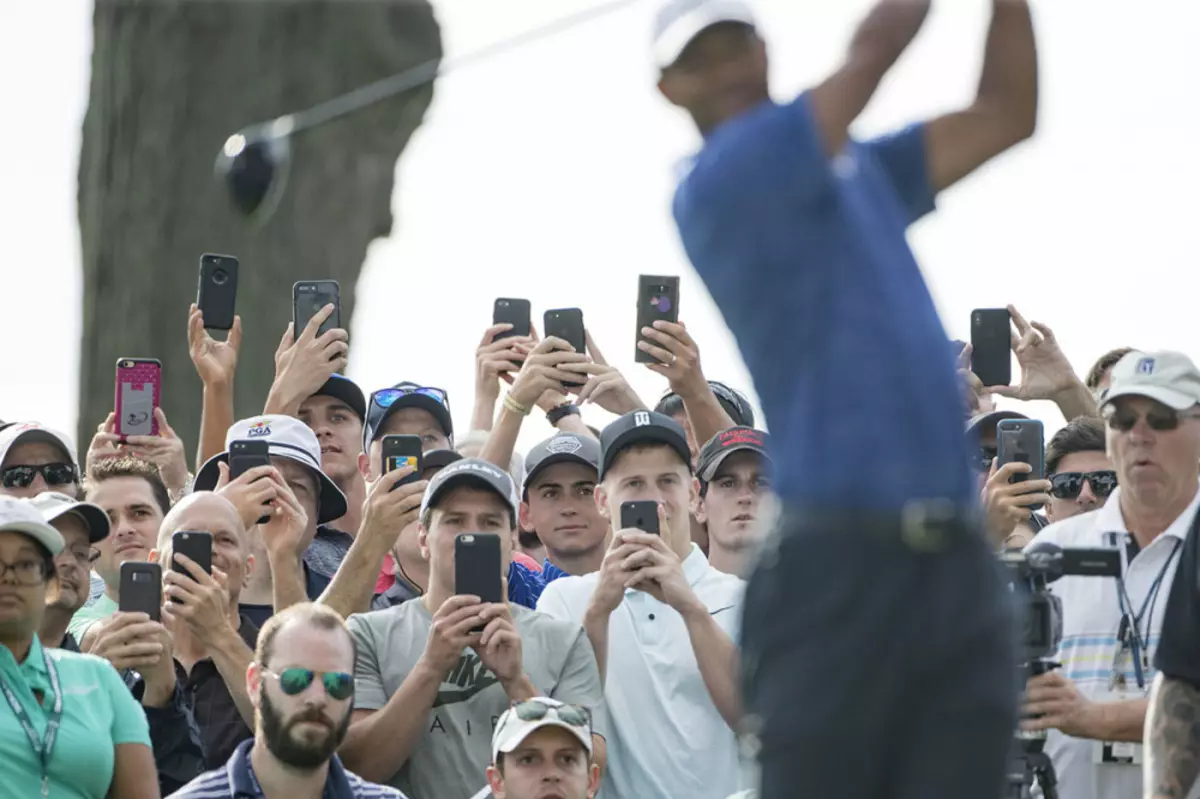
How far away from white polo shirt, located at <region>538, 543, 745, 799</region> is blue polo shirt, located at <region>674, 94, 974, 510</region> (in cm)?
343

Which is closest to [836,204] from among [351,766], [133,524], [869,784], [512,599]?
[869,784]

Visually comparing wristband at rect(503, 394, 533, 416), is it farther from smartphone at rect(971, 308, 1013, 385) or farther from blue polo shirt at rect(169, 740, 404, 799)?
blue polo shirt at rect(169, 740, 404, 799)

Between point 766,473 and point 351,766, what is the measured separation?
2025 millimetres

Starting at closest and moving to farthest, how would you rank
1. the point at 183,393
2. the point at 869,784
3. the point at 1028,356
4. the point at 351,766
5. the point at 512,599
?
the point at 869,784 < the point at 351,766 < the point at 512,599 < the point at 1028,356 < the point at 183,393

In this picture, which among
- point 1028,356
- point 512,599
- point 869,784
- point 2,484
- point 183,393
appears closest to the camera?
point 869,784

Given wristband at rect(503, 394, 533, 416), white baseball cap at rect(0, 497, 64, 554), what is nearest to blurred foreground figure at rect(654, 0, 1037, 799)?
white baseball cap at rect(0, 497, 64, 554)

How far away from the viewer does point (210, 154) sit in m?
15.3

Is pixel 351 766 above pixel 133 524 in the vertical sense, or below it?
below

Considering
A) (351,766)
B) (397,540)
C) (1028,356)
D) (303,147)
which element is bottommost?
(351,766)

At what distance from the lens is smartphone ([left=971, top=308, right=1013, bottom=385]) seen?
9305 millimetres

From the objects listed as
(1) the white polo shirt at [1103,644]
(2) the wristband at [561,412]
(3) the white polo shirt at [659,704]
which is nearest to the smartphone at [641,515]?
(3) the white polo shirt at [659,704]

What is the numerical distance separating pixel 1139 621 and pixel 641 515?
1644 millimetres

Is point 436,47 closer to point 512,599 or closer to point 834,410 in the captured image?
point 512,599

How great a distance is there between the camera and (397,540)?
8.15 meters
